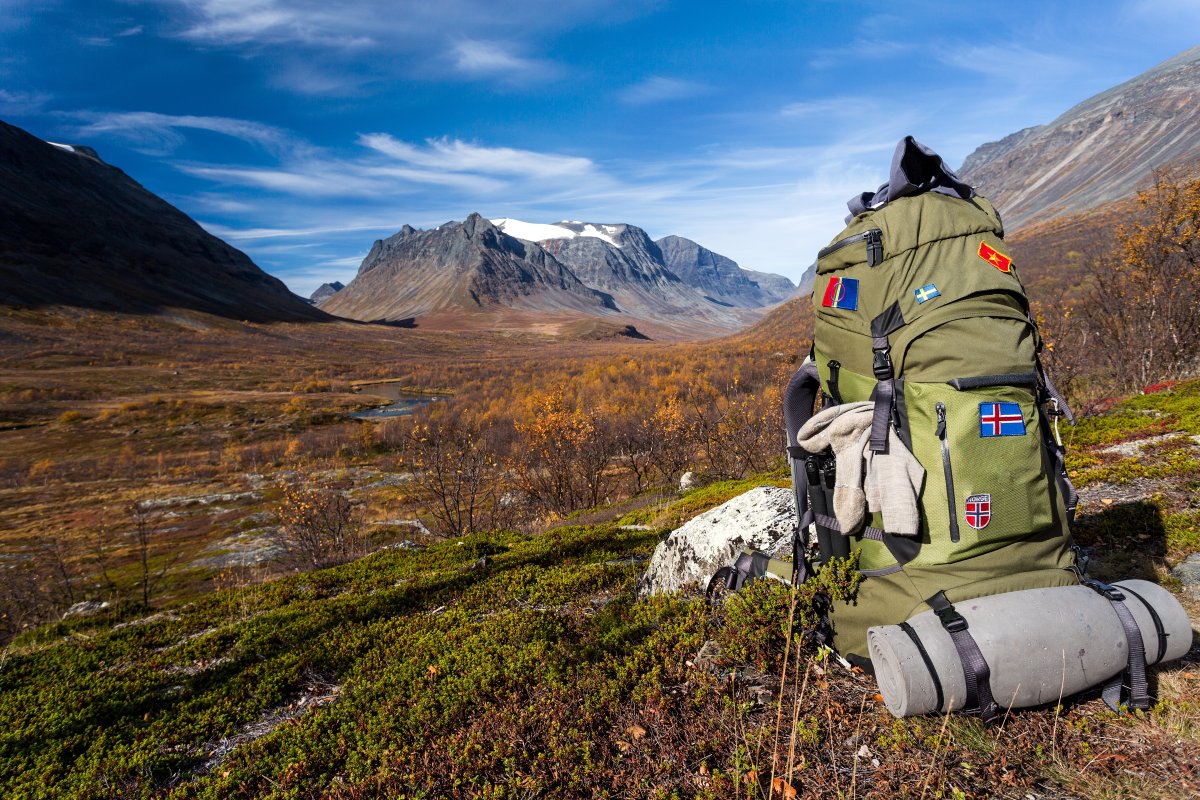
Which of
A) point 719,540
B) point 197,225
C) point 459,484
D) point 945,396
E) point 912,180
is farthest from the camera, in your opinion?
point 197,225

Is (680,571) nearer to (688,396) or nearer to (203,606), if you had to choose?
(203,606)

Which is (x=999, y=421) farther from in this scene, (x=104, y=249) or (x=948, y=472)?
(x=104, y=249)

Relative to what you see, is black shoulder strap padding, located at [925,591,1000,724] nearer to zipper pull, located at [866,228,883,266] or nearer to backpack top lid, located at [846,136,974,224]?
zipper pull, located at [866,228,883,266]

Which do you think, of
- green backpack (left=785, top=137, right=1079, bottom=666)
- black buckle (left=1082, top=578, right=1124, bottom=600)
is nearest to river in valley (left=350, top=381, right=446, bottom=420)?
green backpack (left=785, top=137, right=1079, bottom=666)

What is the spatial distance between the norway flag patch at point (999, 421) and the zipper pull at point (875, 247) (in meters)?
0.99

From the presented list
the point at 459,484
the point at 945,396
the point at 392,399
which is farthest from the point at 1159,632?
the point at 392,399

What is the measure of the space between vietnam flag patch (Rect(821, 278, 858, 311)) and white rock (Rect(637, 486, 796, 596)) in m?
2.46

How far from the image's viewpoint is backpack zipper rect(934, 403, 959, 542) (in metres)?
2.72

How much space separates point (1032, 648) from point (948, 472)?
2.85 ft

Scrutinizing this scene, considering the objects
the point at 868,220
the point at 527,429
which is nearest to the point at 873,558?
the point at 868,220

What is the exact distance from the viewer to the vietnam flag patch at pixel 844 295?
3.17m

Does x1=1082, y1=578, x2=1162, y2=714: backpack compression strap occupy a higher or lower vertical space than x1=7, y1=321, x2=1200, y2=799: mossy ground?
higher

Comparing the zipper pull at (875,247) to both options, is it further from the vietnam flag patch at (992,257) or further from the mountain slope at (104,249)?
the mountain slope at (104,249)

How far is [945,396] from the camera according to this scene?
281 centimetres
